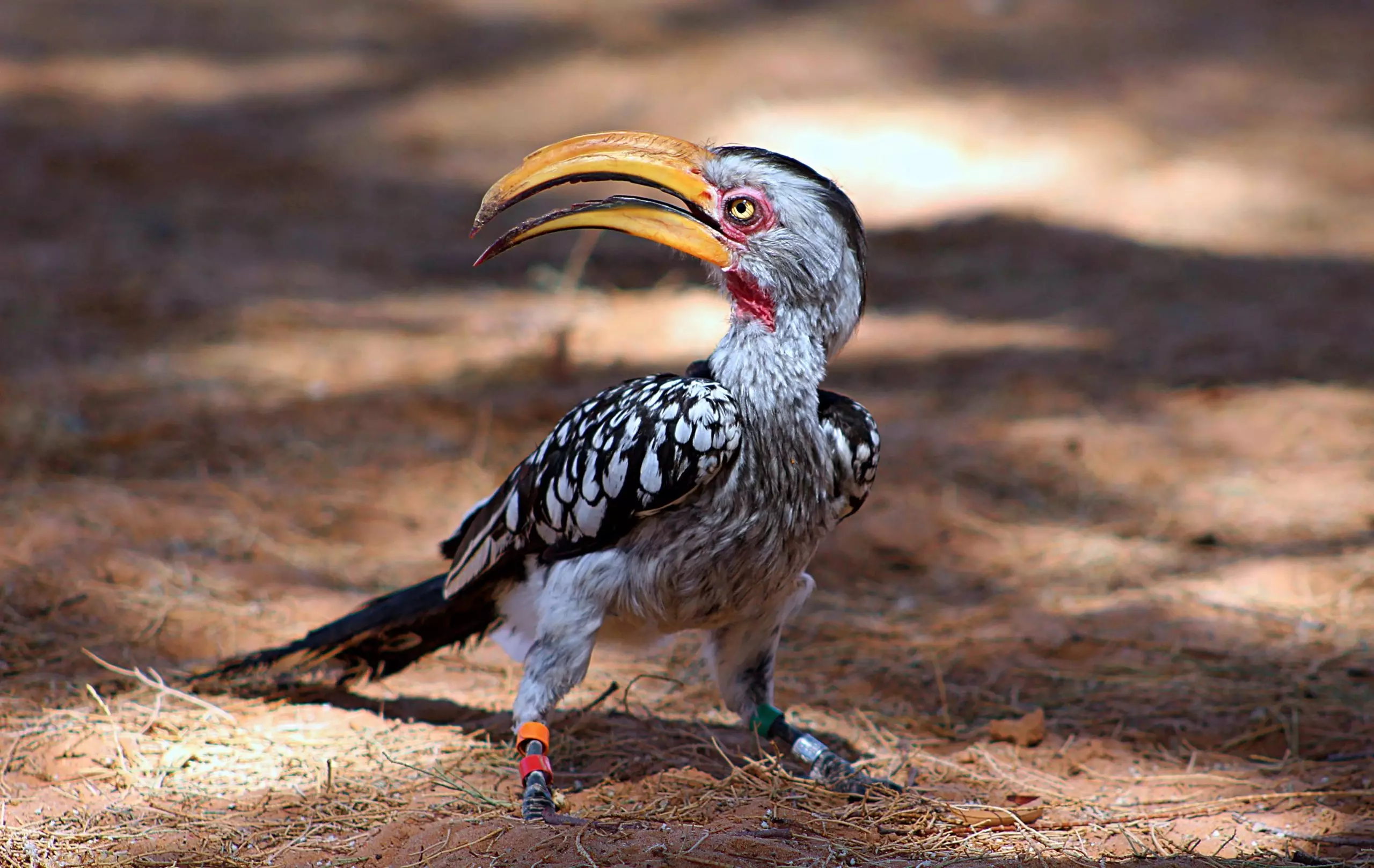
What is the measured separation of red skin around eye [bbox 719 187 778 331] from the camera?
2.88 meters

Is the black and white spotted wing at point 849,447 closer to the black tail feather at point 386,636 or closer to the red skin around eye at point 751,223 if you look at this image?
the red skin around eye at point 751,223

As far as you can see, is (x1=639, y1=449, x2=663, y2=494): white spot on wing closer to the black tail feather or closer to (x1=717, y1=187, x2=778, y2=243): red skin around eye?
(x1=717, y1=187, x2=778, y2=243): red skin around eye

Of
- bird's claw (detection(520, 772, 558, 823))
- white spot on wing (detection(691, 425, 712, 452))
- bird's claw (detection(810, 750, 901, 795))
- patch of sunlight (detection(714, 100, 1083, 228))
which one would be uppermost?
patch of sunlight (detection(714, 100, 1083, 228))

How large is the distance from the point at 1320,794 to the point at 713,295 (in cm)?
599

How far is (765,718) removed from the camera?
10.8ft

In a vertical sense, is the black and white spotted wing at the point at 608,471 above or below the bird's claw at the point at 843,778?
above

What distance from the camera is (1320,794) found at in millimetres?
3000

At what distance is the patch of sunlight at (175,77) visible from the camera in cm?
1153

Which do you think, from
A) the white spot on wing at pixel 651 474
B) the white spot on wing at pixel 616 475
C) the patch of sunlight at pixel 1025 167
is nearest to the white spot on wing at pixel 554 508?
the white spot on wing at pixel 616 475

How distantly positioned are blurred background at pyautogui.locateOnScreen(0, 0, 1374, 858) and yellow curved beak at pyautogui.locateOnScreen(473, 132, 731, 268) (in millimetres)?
1575

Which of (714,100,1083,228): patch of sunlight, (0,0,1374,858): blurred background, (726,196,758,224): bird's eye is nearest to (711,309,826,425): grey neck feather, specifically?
(726,196,758,224): bird's eye

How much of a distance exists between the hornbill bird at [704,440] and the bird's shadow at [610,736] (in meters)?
0.26

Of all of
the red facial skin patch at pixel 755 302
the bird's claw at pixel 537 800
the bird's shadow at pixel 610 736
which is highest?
the red facial skin patch at pixel 755 302

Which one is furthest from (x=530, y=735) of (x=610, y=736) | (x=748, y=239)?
(x=748, y=239)
